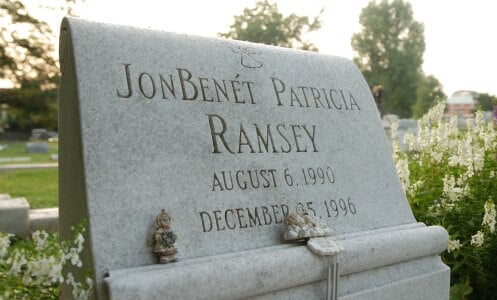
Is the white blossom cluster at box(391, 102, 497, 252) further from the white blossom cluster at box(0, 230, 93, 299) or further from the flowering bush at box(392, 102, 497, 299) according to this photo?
the white blossom cluster at box(0, 230, 93, 299)

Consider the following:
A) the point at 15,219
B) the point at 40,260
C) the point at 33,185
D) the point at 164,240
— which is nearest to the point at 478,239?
the point at 164,240

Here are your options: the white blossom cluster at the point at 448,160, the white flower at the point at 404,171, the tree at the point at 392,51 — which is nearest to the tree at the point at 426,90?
the tree at the point at 392,51

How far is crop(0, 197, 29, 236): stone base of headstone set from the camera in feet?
16.3

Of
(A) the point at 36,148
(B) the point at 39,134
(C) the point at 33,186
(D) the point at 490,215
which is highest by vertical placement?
(B) the point at 39,134

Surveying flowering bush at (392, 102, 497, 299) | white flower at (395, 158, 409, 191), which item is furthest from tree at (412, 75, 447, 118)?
white flower at (395, 158, 409, 191)

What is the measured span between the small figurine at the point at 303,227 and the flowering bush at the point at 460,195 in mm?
1491

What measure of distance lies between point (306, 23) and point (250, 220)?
30.4 meters

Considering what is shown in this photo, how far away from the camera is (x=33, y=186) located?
9.53 metres

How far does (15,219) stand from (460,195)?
474cm

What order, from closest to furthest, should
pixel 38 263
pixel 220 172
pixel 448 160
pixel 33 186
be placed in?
pixel 38 263 → pixel 220 172 → pixel 448 160 → pixel 33 186

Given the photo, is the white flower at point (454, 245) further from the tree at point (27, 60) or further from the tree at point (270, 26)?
the tree at point (270, 26)

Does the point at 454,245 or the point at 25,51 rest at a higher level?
the point at 25,51

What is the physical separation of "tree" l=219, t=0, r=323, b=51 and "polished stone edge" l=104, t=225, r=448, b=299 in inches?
1144

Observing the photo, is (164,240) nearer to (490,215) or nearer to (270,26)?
(490,215)
